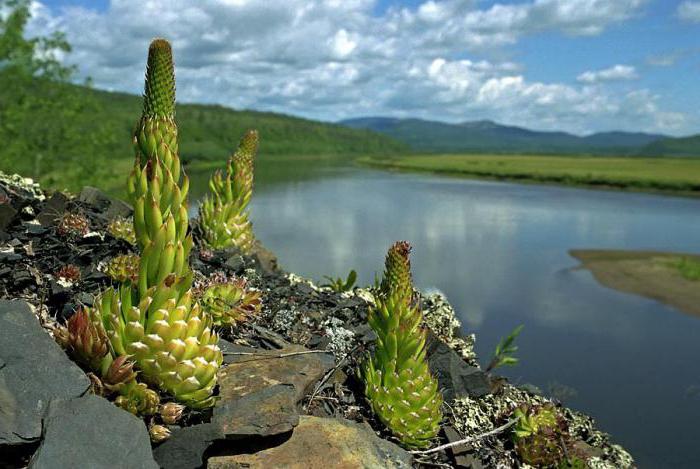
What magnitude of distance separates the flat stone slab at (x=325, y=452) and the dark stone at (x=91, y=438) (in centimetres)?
68

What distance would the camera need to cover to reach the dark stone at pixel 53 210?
28.3ft

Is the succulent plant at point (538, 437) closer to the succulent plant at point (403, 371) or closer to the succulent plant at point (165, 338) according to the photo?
the succulent plant at point (403, 371)

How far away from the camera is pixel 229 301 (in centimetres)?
718

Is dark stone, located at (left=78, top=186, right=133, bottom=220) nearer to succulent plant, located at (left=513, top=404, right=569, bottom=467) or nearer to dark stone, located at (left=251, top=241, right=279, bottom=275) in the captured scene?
dark stone, located at (left=251, top=241, right=279, bottom=275)

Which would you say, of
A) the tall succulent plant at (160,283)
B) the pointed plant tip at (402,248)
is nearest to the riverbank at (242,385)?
the tall succulent plant at (160,283)

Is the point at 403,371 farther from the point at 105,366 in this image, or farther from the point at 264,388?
the point at 105,366

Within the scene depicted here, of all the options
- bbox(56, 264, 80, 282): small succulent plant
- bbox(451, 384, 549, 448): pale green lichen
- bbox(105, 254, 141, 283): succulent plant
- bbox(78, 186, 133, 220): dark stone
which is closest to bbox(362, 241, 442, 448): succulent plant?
bbox(451, 384, 549, 448): pale green lichen

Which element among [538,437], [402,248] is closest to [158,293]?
[402,248]

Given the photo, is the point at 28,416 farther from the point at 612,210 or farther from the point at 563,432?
the point at 612,210

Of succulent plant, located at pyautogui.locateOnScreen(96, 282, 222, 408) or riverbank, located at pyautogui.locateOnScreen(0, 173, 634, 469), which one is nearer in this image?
riverbank, located at pyautogui.locateOnScreen(0, 173, 634, 469)

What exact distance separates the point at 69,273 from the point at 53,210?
233 centimetres

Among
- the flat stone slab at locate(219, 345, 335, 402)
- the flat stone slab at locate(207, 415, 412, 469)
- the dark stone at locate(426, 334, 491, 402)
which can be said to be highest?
the flat stone slab at locate(219, 345, 335, 402)

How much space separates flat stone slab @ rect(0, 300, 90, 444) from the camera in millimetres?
4242

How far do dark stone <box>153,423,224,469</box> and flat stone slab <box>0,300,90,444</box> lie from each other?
2.60 feet
